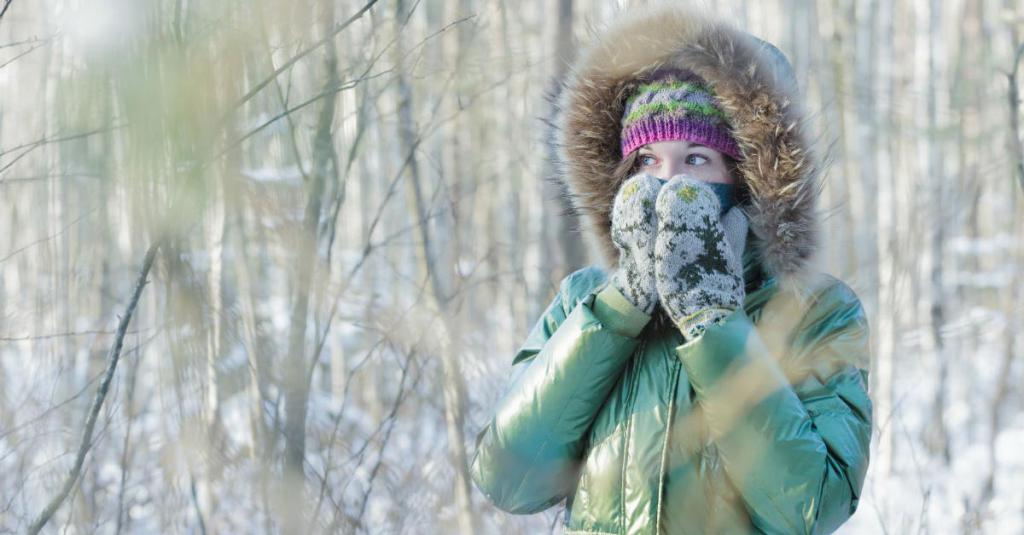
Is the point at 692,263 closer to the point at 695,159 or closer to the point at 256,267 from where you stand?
the point at 695,159

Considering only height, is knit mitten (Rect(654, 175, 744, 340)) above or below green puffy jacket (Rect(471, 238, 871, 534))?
above

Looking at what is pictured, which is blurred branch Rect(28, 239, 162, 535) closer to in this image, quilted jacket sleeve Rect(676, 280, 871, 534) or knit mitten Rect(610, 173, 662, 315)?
knit mitten Rect(610, 173, 662, 315)

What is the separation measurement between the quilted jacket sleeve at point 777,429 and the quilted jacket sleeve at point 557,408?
0.15 metres

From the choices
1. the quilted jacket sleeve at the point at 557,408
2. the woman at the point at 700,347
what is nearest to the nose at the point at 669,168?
the woman at the point at 700,347

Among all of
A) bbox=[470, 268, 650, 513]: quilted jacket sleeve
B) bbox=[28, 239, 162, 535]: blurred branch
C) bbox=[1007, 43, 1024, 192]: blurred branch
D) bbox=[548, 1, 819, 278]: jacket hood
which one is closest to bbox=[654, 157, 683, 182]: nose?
bbox=[548, 1, 819, 278]: jacket hood

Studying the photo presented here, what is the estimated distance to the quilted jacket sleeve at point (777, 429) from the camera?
141cm

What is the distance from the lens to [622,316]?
157 centimetres

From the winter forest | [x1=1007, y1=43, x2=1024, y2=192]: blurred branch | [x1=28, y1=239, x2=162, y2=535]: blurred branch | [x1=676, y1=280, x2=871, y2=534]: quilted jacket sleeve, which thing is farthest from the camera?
[x1=1007, y1=43, x2=1024, y2=192]: blurred branch

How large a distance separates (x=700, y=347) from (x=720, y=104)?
0.52m

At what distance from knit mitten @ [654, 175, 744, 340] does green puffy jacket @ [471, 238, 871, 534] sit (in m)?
0.04

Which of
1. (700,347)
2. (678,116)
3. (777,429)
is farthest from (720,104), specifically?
(777,429)

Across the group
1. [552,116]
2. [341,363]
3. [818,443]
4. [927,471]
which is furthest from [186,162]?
[341,363]

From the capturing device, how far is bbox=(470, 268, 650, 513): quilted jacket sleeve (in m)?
1.57

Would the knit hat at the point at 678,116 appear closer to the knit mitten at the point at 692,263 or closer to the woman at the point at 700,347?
the woman at the point at 700,347
